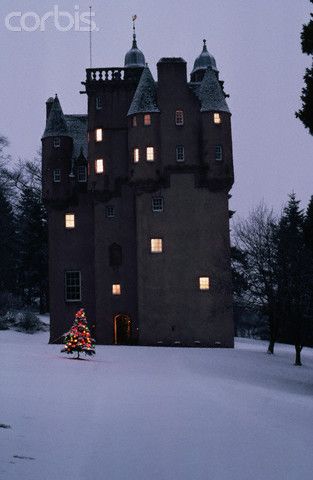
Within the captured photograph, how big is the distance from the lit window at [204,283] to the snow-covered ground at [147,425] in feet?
58.1

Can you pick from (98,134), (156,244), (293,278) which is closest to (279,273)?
(293,278)

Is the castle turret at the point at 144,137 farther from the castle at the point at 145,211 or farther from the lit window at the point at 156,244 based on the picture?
the lit window at the point at 156,244

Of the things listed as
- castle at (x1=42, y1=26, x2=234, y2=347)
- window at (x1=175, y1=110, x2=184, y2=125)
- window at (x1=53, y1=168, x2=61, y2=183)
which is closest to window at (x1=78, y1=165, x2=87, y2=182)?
castle at (x1=42, y1=26, x2=234, y2=347)

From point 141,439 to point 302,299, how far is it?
23307 millimetres

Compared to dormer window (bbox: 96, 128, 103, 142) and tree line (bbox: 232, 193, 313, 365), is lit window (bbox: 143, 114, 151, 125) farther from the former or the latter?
tree line (bbox: 232, 193, 313, 365)

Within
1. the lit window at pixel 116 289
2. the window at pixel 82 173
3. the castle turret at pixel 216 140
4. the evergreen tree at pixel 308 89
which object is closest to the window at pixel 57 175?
the window at pixel 82 173

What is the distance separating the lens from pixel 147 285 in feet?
153

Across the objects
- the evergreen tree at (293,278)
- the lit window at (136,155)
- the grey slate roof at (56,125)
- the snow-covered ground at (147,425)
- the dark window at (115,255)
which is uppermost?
the grey slate roof at (56,125)

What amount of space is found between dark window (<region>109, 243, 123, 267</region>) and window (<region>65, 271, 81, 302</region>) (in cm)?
307

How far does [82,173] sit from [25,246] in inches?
648

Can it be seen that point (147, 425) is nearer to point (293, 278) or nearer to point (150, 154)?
point (293, 278)

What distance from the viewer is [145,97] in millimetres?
48281

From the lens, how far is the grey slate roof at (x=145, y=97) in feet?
158

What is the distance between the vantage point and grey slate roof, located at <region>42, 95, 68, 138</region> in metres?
51.4
